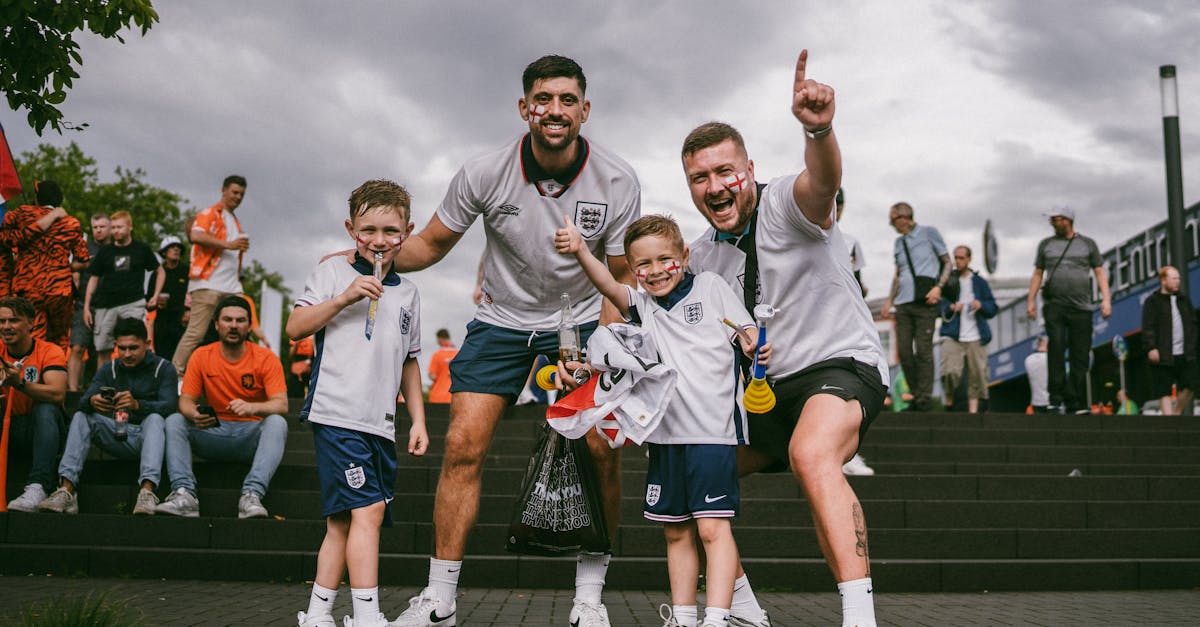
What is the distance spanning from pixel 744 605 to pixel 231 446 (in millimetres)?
4403

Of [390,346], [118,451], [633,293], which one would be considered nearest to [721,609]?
[633,293]

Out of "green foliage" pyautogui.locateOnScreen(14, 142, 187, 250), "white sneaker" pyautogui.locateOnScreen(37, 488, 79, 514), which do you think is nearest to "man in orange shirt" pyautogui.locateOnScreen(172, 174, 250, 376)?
"white sneaker" pyautogui.locateOnScreen(37, 488, 79, 514)

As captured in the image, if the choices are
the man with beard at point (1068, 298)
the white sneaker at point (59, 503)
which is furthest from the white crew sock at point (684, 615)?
the man with beard at point (1068, 298)

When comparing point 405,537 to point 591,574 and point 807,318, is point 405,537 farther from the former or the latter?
point 807,318

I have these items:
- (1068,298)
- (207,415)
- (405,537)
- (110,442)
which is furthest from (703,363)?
(1068,298)

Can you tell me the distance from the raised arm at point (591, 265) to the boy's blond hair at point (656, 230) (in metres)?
0.16

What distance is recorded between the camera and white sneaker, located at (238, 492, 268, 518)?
23.0ft

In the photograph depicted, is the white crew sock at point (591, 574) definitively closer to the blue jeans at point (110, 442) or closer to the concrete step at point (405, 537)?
the concrete step at point (405, 537)

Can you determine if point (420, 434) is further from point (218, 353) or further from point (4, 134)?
point (218, 353)

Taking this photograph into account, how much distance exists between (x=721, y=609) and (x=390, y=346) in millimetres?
1667

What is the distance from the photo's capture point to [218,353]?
7.41 m

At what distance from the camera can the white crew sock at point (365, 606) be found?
3.99m

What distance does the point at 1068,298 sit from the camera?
11.1m

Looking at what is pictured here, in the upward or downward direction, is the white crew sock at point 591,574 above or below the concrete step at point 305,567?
above
